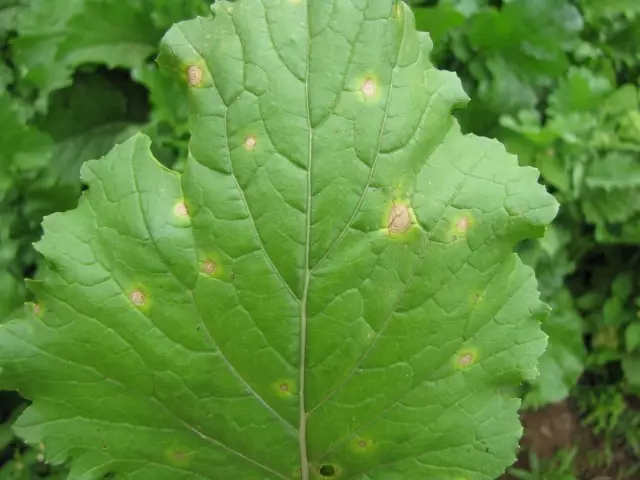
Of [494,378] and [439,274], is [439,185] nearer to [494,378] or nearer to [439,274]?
[439,274]

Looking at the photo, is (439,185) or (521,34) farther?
(521,34)

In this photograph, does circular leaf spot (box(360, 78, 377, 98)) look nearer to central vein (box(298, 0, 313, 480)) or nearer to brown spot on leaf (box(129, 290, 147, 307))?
central vein (box(298, 0, 313, 480))

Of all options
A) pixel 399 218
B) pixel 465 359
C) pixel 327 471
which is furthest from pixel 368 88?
pixel 327 471

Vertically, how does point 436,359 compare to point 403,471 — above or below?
above

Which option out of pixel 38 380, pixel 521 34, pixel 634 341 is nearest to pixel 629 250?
pixel 634 341

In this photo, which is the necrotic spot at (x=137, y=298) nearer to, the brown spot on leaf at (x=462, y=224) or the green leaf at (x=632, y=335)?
the brown spot on leaf at (x=462, y=224)

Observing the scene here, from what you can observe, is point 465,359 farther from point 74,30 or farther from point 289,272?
point 74,30

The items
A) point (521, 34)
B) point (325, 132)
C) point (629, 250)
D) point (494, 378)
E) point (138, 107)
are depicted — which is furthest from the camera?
point (629, 250)
